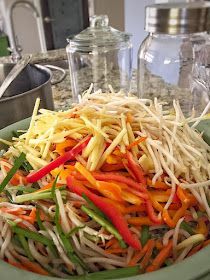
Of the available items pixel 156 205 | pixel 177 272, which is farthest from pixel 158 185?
pixel 177 272

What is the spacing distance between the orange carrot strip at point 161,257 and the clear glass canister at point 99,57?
72 cm

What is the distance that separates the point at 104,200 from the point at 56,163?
0.10 m

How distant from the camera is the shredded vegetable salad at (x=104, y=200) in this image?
395mm

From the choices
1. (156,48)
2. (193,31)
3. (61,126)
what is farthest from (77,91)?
(61,126)

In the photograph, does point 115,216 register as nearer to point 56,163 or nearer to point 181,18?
point 56,163

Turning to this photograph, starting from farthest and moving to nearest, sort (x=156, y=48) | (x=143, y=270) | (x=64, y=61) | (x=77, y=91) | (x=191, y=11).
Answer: (x=64, y=61)
(x=77, y=91)
(x=156, y=48)
(x=191, y=11)
(x=143, y=270)

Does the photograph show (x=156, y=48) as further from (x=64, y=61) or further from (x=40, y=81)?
(x=64, y=61)

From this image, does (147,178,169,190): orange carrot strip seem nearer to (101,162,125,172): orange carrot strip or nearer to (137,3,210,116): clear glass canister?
(101,162,125,172): orange carrot strip

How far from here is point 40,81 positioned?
93 centimetres

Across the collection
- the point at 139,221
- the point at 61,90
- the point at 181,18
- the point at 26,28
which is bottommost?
the point at 26,28

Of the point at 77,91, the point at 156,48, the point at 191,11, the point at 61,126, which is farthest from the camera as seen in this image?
the point at 77,91

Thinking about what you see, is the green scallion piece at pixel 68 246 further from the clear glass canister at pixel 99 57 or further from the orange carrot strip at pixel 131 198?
the clear glass canister at pixel 99 57

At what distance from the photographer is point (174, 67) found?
91cm

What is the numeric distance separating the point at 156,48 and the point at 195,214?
59 centimetres
